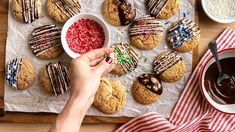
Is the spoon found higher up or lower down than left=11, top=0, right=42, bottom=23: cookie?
lower down

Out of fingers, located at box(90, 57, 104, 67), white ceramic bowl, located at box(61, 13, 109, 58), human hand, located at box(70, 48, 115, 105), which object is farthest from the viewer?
white ceramic bowl, located at box(61, 13, 109, 58)

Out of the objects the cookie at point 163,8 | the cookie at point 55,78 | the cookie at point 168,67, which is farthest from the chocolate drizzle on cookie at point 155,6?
the cookie at point 55,78

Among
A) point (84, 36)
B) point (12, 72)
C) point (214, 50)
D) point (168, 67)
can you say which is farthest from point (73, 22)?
point (214, 50)

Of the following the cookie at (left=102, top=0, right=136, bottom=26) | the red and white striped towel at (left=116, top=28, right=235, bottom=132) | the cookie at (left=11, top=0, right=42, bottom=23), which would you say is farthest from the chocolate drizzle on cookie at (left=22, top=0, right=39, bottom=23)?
the red and white striped towel at (left=116, top=28, right=235, bottom=132)

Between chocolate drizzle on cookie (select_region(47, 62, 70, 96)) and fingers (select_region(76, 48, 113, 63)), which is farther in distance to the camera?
chocolate drizzle on cookie (select_region(47, 62, 70, 96))

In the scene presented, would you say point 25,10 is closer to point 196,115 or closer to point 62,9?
point 62,9

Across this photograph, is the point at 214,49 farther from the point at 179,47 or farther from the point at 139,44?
the point at 139,44

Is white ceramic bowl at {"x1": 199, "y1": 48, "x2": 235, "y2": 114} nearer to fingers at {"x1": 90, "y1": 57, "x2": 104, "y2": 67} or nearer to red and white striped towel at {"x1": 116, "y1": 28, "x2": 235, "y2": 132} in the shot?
red and white striped towel at {"x1": 116, "y1": 28, "x2": 235, "y2": 132}
